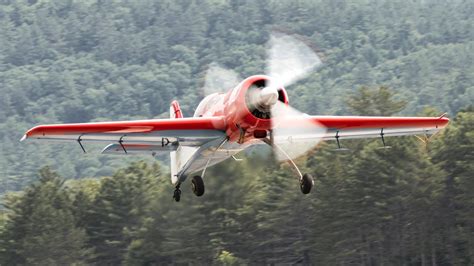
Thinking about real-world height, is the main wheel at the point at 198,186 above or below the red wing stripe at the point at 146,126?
below

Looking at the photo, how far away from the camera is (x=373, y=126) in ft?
88.1

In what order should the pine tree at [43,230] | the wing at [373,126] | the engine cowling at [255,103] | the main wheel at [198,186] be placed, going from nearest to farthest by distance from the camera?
the engine cowling at [255,103]
the wing at [373,126]
the main wheel at [198,186]
the pine tree at [43,230]

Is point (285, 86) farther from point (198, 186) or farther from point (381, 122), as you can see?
point (198, 186)

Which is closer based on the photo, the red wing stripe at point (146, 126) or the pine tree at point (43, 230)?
the red wing stripe at point (146, 126)

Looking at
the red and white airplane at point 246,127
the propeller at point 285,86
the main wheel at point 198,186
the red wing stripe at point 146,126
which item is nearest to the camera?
the propeller at point 285,86

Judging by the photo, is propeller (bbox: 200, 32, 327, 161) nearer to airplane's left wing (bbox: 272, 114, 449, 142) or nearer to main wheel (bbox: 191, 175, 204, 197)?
airplane's left wing (bbox: 272, 114, 449, 142)

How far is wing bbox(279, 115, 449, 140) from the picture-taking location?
26.1 metres

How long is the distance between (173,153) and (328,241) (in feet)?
120

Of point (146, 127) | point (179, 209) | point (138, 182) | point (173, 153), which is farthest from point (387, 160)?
point (146, 127)

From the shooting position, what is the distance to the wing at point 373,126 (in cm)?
2606

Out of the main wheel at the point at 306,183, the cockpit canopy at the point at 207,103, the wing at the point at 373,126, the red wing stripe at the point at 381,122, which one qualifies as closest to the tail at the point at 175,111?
the cockpit canopy at the point at 207,103

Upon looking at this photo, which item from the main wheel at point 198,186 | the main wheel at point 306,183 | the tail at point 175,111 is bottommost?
the main wheel at point 306,183

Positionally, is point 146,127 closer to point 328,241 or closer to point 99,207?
point 328,241

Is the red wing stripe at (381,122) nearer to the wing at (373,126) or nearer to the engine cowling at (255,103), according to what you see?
the wing at (373,126)
